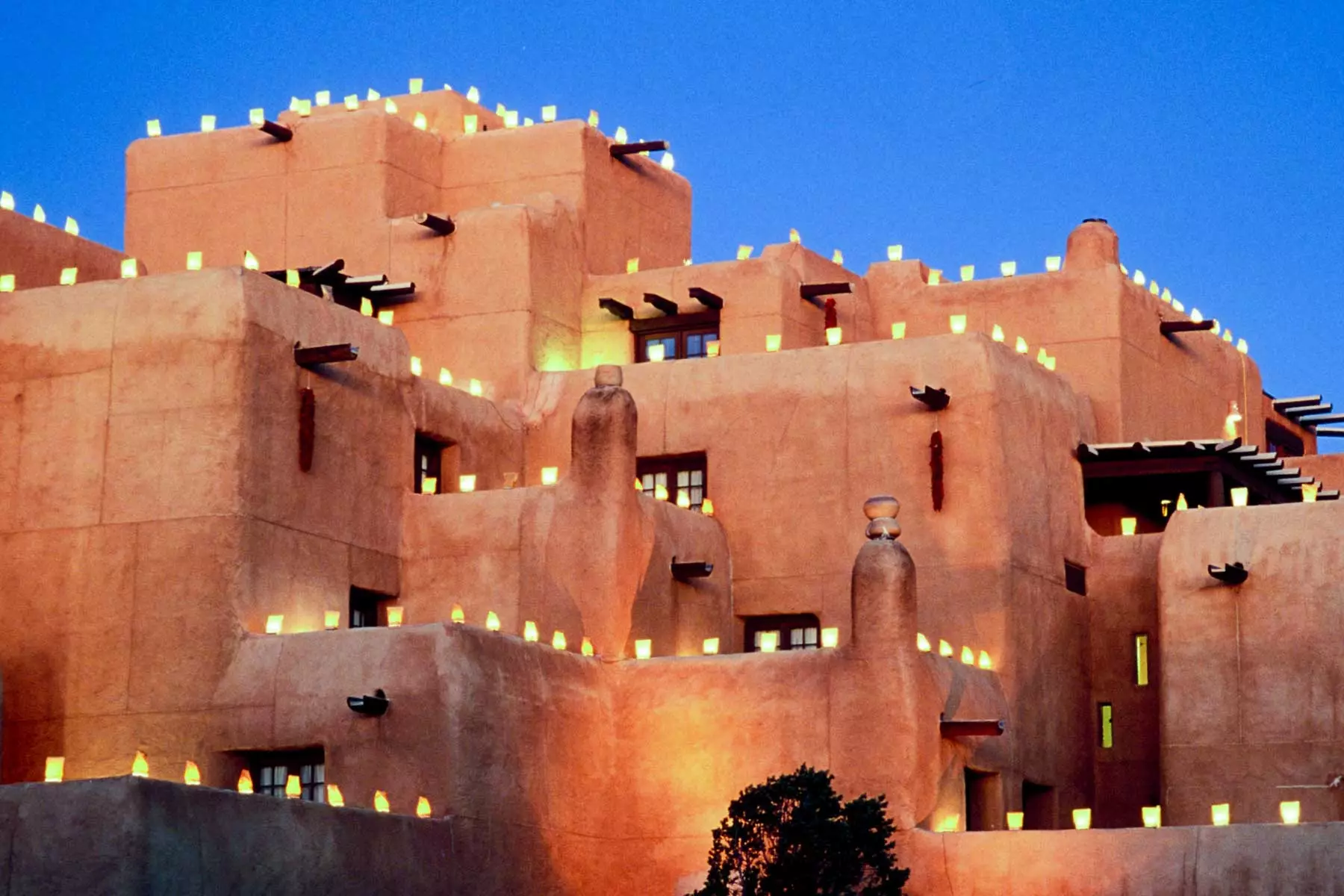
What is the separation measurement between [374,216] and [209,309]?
27.8ft

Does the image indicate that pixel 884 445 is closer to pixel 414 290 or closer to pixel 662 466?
pixel 662 466

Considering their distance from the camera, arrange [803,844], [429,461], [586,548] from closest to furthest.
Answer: [803,844], [586,548], [429,461]

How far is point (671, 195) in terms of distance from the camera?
4553 centimetres

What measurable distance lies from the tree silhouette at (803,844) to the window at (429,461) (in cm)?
921

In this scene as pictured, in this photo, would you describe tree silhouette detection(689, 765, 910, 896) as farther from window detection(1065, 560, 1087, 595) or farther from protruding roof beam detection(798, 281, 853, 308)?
Result: protruding roof beam detection(798, 281, 853, 308)

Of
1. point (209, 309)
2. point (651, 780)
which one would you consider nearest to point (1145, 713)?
point (651, 780)

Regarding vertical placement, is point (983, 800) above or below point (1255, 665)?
below

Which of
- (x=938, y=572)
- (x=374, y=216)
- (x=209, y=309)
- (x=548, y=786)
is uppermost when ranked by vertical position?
(x=374, y=216)

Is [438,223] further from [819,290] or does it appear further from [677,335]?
[819,290]

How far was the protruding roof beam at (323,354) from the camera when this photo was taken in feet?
112

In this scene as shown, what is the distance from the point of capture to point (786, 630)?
126 feet

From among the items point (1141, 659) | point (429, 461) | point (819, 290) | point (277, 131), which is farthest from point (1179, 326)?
point (277, 131)

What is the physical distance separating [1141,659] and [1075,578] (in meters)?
1.50

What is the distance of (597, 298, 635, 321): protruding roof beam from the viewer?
136 ft
